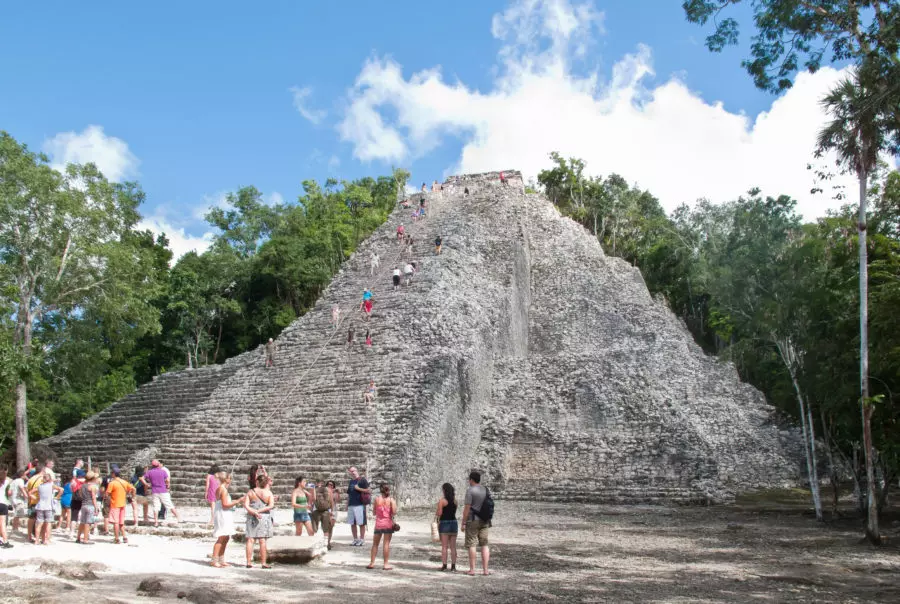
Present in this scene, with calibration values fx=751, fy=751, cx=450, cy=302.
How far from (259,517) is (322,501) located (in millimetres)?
2082

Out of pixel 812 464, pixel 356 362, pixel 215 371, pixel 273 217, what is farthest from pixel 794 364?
pixel 273 217

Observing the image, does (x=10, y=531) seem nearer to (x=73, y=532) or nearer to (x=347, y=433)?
(x=73, y=532)

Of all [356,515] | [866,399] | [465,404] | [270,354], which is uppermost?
[270,354]

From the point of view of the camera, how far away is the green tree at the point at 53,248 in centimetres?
2012

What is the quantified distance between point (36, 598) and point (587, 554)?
6348 mm

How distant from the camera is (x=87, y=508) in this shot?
9648 millimetres

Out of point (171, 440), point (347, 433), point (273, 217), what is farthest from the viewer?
point (273, 217)

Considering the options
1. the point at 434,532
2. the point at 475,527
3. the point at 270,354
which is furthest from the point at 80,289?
the point at 475,527

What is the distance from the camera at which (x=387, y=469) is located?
47.3 feet

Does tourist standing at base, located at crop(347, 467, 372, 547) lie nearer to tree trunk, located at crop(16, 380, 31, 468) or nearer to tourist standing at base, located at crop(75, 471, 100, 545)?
tourist standing at base, located at crop(75, 471, 100, 545)

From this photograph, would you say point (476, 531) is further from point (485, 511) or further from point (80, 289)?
point (80, 289)

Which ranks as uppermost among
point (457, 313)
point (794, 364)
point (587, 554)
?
point (457, 313)

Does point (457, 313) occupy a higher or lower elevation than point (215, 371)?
higher

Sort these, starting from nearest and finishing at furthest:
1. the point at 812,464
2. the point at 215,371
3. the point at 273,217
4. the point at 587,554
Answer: the point at 587,554 < the point at 812,464 < the point at 215,371 < the point at 273,217
